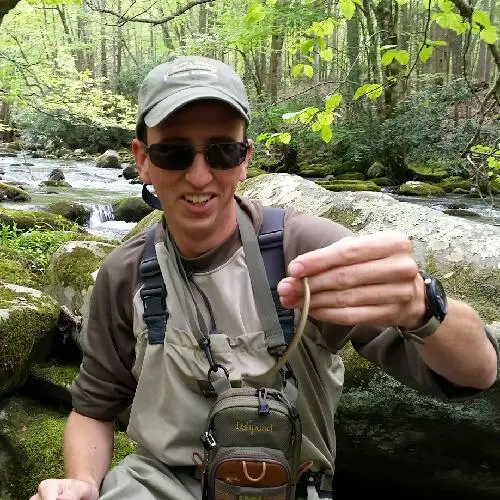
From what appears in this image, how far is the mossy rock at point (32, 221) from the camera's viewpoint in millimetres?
7912

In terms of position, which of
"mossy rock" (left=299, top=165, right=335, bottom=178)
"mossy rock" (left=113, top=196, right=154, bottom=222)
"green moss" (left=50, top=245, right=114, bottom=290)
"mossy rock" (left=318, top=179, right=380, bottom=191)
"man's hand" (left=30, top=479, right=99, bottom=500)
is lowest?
"mossy rock" (left=299, top=165, right=335, bottom=178)

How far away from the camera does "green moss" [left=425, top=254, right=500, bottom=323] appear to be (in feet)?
9.91

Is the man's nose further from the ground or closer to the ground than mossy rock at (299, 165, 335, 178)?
further from the ground

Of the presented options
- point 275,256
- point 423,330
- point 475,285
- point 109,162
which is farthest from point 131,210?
point 109,162

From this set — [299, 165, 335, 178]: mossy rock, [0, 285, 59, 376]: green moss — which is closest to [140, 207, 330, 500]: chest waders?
[0, 285, 59, 376]: green moss

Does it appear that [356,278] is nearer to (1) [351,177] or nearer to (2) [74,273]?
(2) [74,273]

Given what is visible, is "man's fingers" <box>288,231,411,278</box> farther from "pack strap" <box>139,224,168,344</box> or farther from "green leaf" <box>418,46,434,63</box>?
"green leaf" <box>418,46,434,63</box>

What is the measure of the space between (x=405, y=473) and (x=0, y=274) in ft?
11.7

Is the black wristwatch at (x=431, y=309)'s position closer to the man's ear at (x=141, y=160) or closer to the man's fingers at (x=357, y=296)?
the man's fingers at (x=357, y=296)

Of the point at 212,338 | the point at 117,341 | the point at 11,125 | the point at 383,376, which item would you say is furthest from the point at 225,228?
the point at 11,125

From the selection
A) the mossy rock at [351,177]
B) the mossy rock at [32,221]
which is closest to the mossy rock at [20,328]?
the mossy rock at [32,221]

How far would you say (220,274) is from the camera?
Result: 198 centimetres

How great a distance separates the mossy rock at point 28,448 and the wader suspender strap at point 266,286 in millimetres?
1609

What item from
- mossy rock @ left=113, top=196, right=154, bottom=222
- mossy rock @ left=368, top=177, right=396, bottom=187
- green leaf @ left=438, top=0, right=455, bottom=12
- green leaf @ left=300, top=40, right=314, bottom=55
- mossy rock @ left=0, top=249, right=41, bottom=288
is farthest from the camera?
mossy rock @ left=368, top=177, right=396, bottom=187
